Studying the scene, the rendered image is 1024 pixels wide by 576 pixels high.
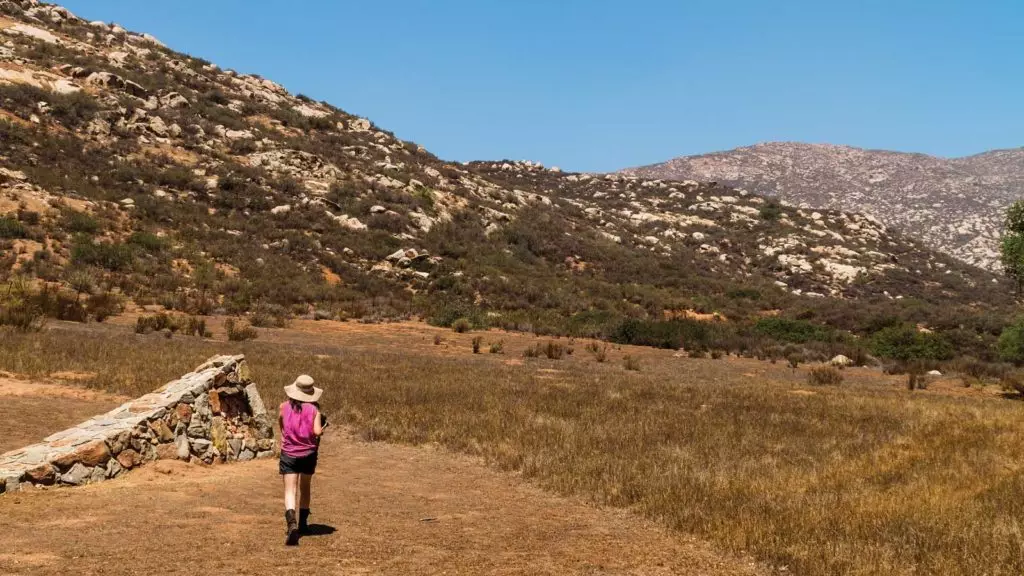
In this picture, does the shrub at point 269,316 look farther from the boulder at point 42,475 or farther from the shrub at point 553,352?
the boulder at point 42,475

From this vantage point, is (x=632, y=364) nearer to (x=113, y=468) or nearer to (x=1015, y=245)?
(x=1015, y=245)

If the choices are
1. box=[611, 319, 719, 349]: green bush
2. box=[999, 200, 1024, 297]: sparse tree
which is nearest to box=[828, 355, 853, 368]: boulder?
box=[611, 319, 719, 349]: green bush

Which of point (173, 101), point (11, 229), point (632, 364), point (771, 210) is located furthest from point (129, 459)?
point (771, 210)

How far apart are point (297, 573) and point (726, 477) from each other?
255 inches

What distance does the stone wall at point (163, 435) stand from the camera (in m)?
8.46

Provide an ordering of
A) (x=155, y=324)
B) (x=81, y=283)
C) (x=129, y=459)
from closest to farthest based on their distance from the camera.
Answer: (x=129, y=459) < (x=155, y=324) < (x=81, y=283)

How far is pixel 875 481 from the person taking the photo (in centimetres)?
977

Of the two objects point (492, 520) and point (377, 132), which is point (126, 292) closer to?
point (492, 520)

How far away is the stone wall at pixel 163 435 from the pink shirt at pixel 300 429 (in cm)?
357

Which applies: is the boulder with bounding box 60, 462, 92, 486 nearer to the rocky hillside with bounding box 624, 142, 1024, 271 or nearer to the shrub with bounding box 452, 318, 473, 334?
Result: the shrub with bounding box 452, 318, 473, 334

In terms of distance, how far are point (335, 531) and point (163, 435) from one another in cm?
431

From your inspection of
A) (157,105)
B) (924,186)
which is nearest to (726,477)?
(157,105)

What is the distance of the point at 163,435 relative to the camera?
9.94 meters

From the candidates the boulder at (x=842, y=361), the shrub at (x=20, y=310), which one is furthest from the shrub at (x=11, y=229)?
the boulder at (x=842, y=361)
